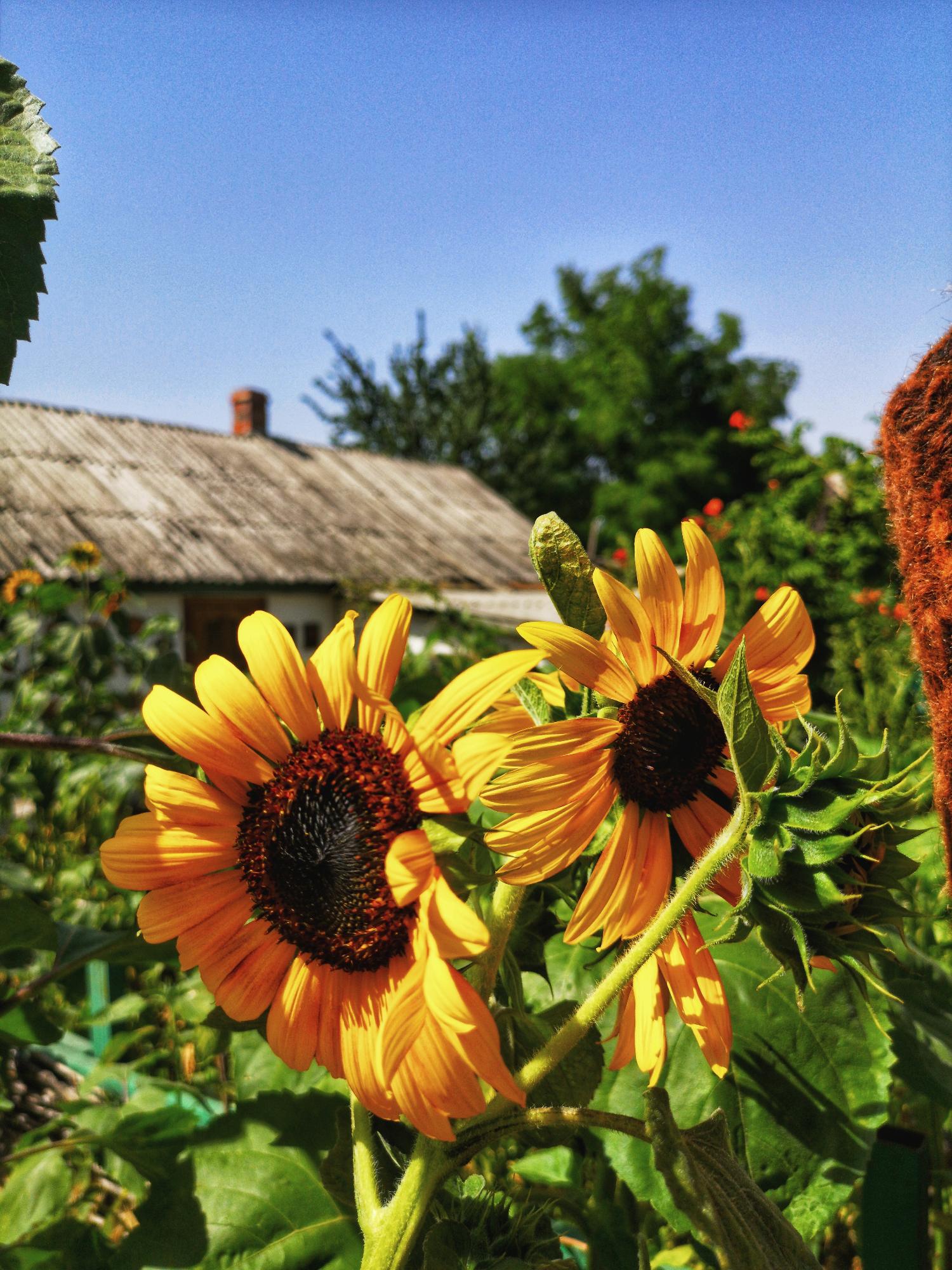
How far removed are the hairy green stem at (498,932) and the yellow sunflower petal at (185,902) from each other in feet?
0.50

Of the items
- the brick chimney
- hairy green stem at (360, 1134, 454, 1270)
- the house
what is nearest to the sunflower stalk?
hairy green stem at (360, 1134, 454, 1270)

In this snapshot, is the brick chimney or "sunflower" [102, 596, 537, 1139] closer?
"sunflower" [102, 596, 537, 1139]

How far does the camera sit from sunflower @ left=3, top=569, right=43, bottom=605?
351 centimetres

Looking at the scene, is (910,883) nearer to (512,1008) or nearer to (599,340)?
(512,1008)

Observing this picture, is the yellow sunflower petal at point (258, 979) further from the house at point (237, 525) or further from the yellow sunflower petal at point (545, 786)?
the house at point (237, 525)

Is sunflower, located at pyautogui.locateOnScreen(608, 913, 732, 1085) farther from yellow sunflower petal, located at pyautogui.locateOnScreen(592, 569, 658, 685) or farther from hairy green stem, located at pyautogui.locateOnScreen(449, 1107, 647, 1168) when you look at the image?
yellow sunflower petal, located at pyautogui.locateOnScreen(592, 569, 658, 685)

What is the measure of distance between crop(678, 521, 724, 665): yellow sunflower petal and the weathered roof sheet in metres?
9.58

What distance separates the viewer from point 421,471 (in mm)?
17594

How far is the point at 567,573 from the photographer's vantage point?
547mm

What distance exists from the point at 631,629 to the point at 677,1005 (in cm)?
21

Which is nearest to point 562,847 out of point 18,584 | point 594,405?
point 18,584

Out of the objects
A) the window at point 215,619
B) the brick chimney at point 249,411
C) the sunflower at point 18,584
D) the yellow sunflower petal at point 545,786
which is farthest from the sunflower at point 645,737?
the brick chimney at point 249,411

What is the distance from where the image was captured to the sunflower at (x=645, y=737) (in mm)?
528

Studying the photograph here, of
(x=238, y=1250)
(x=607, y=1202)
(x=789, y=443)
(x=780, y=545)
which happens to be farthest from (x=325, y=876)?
(x=789, y=443)
